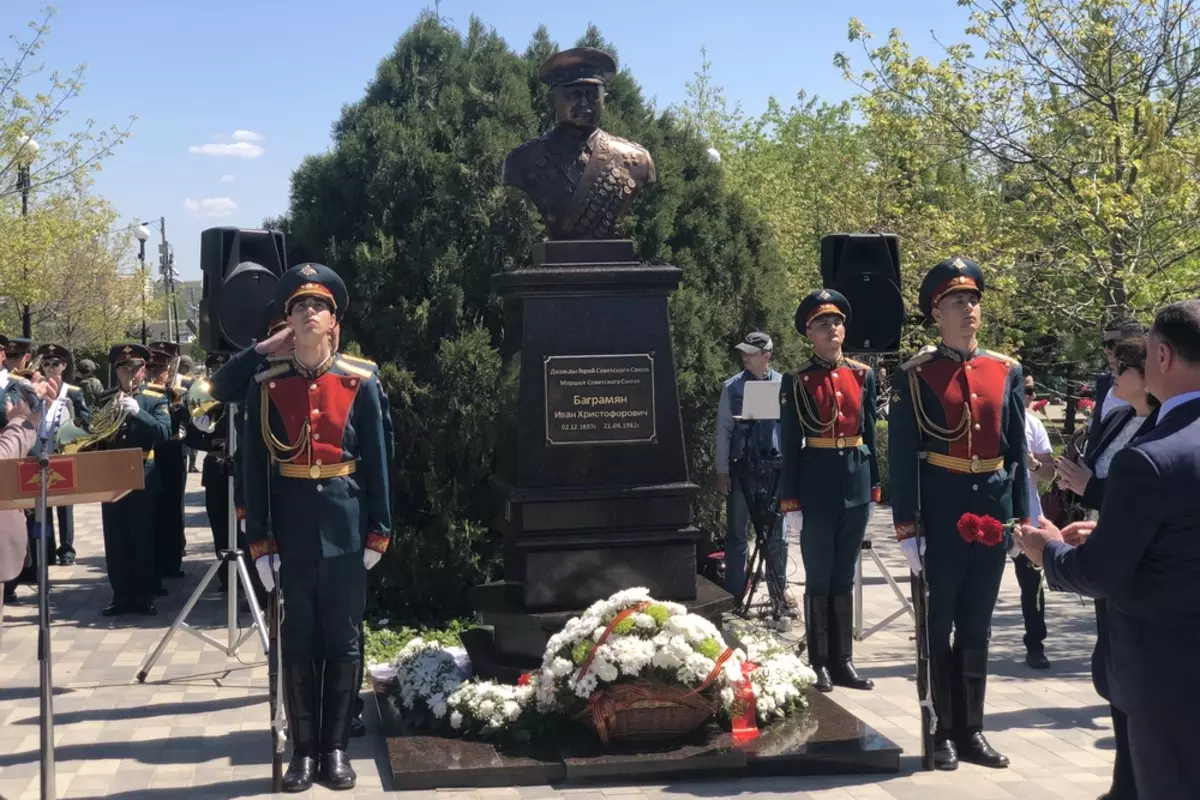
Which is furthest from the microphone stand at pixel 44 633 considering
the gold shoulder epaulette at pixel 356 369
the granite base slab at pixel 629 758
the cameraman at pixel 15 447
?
the cameraman at pixel 15 447

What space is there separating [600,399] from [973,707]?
7.86 ft

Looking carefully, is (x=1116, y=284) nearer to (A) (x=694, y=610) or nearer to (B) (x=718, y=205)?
(B) (x=718, y=205)

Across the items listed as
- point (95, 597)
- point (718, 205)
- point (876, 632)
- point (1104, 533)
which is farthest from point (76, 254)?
point (1104, 533)

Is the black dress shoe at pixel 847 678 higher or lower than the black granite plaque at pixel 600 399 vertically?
lower

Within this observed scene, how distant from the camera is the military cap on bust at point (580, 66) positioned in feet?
23.7

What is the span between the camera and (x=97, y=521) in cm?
1691

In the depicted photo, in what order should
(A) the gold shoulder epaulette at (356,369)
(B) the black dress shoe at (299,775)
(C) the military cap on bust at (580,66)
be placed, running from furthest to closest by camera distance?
(C) the military cap on bust at (580,66)
(A) the gold shoulder epaulette at (356,369)
(B) the black dress shoe at (299,775)

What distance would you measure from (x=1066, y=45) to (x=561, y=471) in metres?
6.55

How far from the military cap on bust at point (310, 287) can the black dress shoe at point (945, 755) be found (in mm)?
3362

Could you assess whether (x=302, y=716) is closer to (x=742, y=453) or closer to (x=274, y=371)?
(x=274, y=371)

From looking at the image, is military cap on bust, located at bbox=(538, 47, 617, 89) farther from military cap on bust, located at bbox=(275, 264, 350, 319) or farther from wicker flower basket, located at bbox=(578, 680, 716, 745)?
wicker flower basket, located at bbox=(578, 680, 716, 745)

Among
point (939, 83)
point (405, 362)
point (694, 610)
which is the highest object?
point (939, 83)

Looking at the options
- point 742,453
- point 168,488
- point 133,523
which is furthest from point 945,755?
point 168,488

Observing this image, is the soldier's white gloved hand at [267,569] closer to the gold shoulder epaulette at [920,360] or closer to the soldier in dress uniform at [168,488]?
the gold shoulder epaulette at [920,360]
